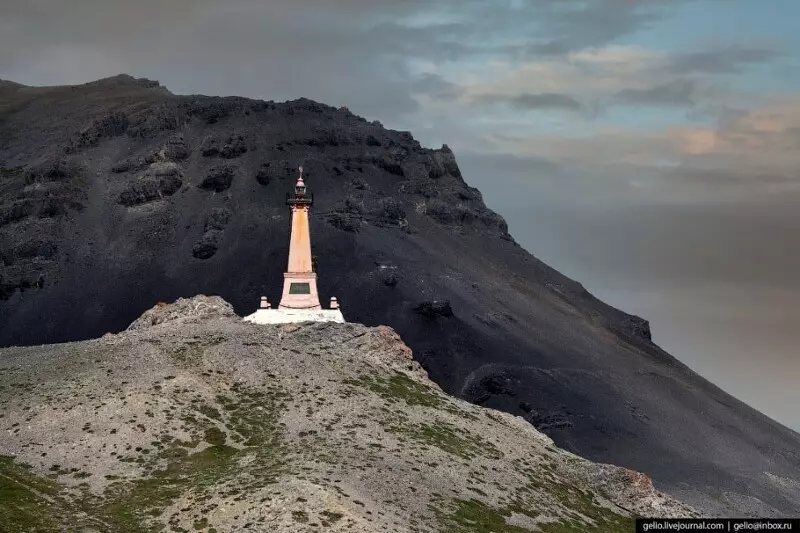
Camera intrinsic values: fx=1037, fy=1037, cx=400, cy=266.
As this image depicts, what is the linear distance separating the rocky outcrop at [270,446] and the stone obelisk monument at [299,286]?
5.20 m

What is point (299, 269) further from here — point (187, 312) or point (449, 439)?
point (449, 439)

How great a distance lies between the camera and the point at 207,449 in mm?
65188

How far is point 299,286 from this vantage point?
9800cm

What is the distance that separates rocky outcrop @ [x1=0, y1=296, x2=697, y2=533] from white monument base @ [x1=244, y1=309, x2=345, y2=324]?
3719 millimetres

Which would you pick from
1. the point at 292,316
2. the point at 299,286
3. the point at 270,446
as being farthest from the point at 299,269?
the point at 270,446

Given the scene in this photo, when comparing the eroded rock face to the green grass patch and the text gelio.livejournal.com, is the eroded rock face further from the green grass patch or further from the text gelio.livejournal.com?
the text gelio.livejournal.com

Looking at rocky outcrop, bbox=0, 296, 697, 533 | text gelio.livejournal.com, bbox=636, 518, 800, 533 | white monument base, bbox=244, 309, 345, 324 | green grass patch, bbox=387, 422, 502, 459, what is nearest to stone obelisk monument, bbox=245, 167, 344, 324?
white monument base, bbox=244, 309, 345, 324

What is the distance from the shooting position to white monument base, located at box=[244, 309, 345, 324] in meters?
93.2

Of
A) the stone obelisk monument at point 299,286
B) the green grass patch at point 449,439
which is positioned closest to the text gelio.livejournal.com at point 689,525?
the green grass patch at point 449,439

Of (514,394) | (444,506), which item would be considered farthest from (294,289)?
(514,394)

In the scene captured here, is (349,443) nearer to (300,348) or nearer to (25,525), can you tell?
(300,348)

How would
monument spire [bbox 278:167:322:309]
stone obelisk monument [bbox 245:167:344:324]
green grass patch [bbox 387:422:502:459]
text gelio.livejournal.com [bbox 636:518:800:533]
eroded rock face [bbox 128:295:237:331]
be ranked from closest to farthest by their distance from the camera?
1. green grass patch [bbox 387:422:502:459]
2. text gelio.livejournal.com [bbox 636:518:800:533]
3. eroded rock face [bbox 128:295:237:331]
4. stone obelisk monument [bbox 245:167:344:324]
5. monument spire [bbox 278:167:322:309]

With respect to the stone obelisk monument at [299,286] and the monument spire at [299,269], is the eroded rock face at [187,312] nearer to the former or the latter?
the stone obelisk monument at [299,286]

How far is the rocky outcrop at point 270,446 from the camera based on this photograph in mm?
55531
